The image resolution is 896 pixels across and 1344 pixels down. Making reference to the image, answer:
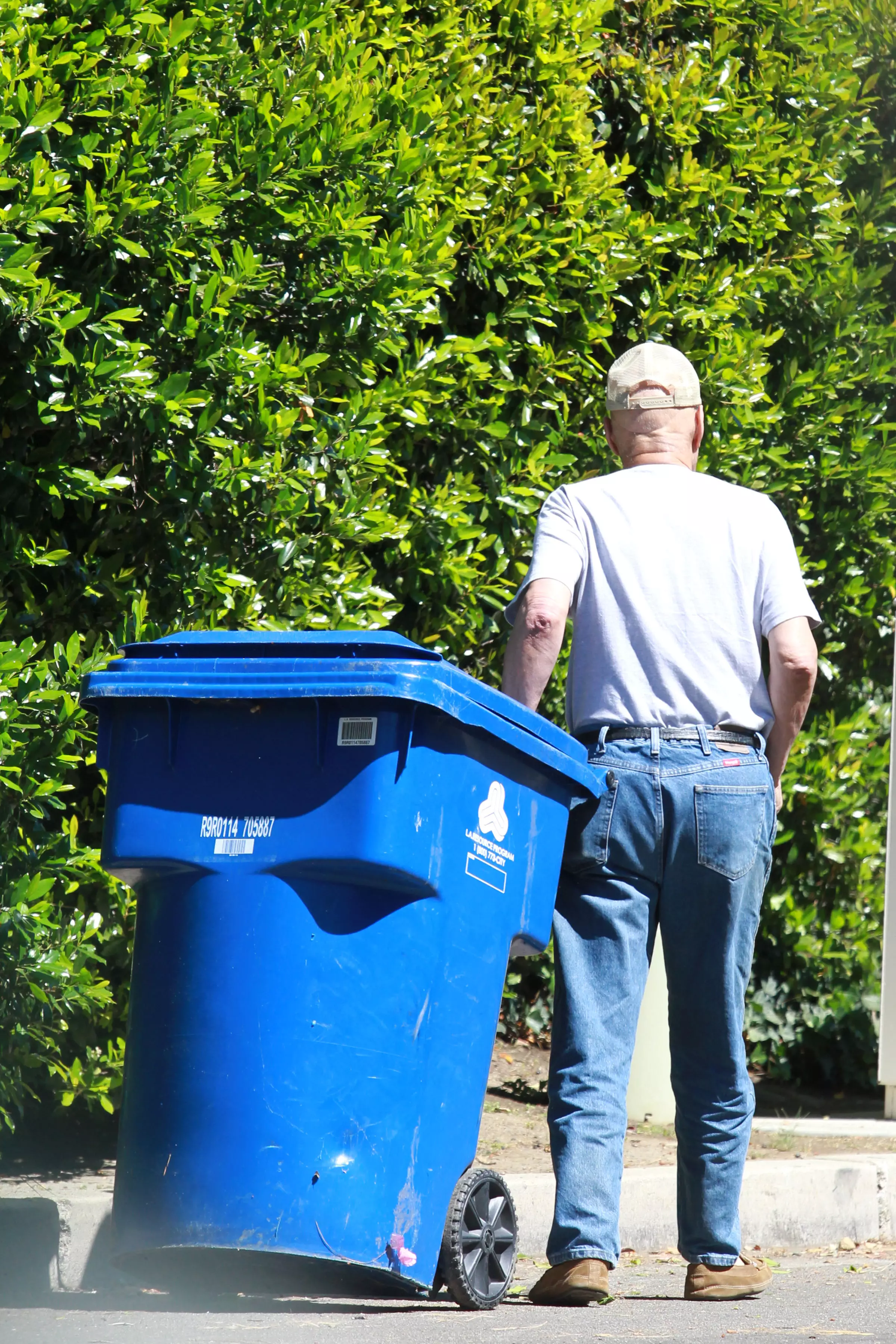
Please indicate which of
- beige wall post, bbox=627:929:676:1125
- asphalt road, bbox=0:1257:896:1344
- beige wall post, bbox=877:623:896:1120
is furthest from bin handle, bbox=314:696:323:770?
beige wall post, bbox=877:623:896:1120

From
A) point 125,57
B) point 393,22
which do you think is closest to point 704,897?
point 125,57

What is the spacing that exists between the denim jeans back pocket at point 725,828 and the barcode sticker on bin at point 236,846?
0.97m

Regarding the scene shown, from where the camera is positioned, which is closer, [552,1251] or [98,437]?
[552,1251]

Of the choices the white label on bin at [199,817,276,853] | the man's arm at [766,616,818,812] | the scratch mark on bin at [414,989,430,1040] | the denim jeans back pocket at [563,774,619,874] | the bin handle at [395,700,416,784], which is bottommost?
the scratch mark on bin at [414,989,430,1040]

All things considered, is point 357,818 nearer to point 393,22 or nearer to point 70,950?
point 70,950

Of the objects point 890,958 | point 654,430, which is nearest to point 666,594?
point 654,430

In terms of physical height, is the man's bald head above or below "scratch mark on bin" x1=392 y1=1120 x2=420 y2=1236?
above

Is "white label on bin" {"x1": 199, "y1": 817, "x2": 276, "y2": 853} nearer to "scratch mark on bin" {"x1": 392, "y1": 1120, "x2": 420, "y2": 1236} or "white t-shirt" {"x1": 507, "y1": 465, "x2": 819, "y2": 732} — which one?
"scratch mark on bin" {"x1": 392, "y1": 1120, "x2": 420, "y2": 1236}

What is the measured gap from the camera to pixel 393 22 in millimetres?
4758

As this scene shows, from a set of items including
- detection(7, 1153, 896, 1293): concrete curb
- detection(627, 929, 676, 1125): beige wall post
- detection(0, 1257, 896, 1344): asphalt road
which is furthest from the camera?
detection(627, 929, 676, 1125): beige wall post

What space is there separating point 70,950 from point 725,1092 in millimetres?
1531

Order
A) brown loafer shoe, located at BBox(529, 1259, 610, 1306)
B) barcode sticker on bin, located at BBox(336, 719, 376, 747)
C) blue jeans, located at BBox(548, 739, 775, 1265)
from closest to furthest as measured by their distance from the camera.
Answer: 1. barcode sticker on bin, located at BBox(336, 719, 376, 747)
2. brown loafer shoe, located at BBox(529, 1259, 610, 1306)
3. blue jeans, located at BBox(548, 739, 775, 1265)

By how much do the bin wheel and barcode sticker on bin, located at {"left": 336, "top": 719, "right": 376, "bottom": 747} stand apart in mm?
916

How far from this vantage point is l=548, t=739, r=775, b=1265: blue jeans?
354cm
